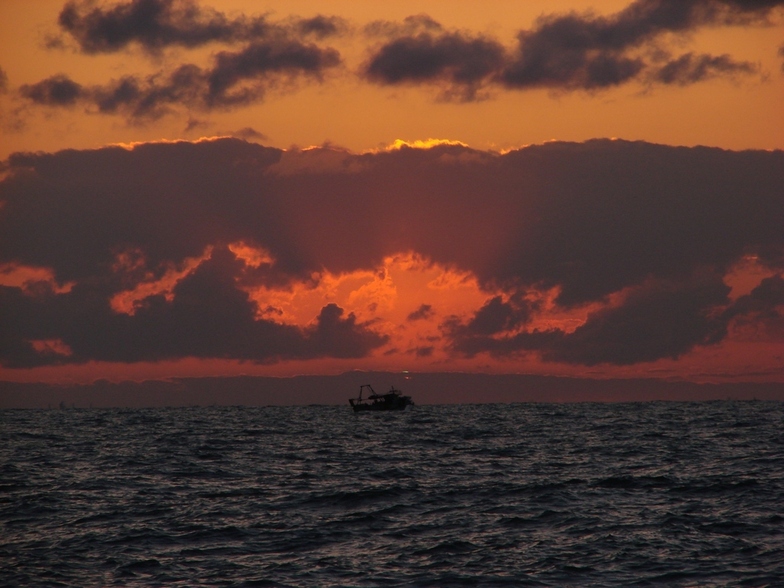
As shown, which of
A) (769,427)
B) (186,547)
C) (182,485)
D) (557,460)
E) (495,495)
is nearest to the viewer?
(186,547)

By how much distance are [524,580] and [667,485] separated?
892 inches

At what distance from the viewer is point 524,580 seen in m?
29.6

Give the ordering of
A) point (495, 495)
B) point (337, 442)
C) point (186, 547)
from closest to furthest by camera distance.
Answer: point (186, 547), point (495, 495), point (337, 442)

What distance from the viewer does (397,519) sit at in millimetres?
40406

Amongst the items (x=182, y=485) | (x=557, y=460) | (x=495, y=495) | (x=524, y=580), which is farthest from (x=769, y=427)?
(x=524, y=580)

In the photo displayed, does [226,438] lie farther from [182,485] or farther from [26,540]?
[26,540]

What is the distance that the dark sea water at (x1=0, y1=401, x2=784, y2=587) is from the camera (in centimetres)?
3081

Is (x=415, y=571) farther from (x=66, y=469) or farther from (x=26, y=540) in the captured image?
(x=66, y=469)

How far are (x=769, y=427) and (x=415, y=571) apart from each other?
8517cm

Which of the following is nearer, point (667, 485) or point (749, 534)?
point (749, 534)

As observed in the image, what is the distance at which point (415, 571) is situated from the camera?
101 ft

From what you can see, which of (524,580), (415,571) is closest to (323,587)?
(415,571)

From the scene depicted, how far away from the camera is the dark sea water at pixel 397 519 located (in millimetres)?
30812

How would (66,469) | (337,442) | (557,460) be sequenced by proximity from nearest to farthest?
(66,469) < (557,460) < (337,442)
